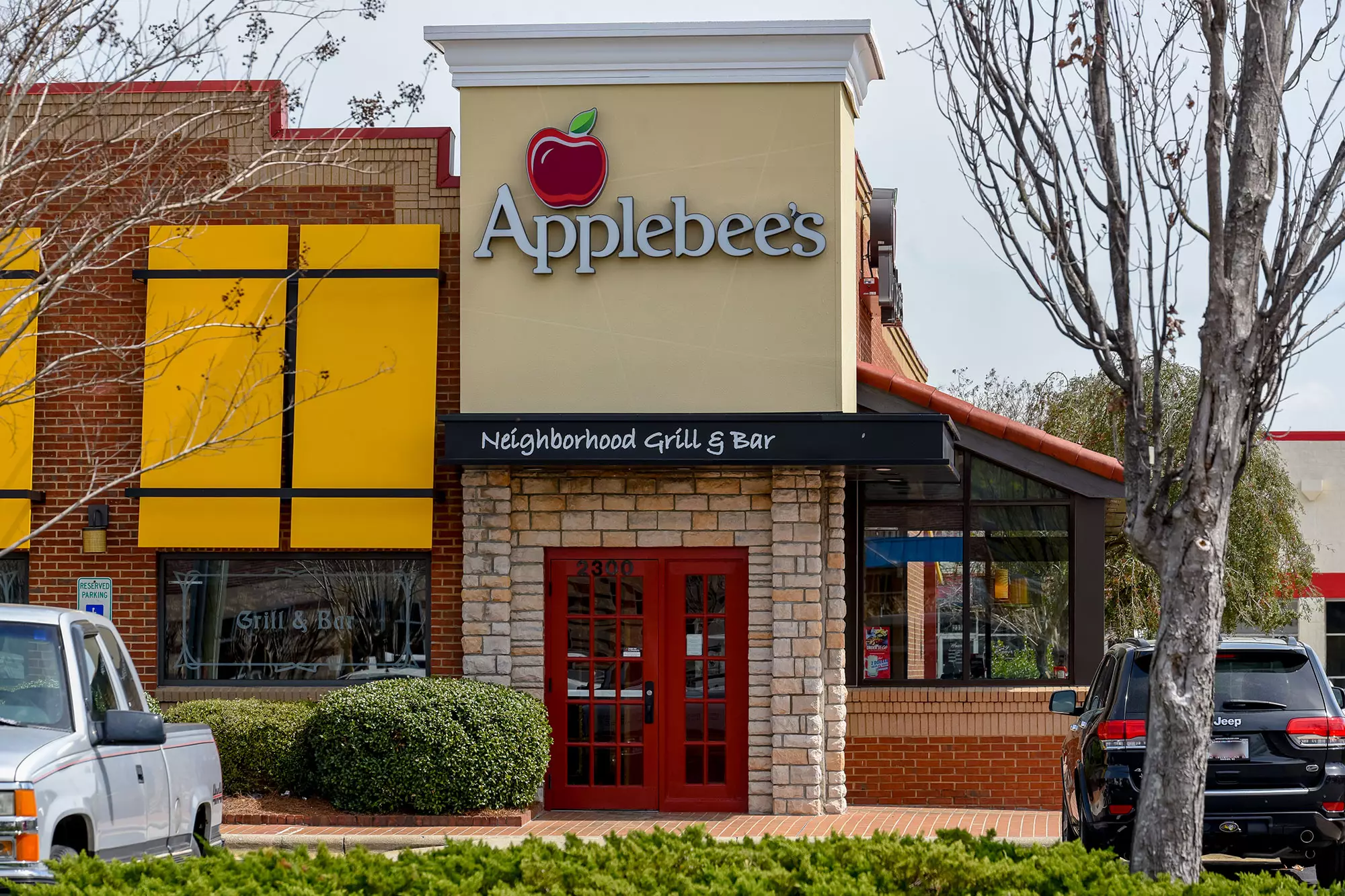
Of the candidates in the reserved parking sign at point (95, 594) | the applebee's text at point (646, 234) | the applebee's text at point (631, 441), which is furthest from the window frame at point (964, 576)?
the reserved parking sign at point (95, 594)

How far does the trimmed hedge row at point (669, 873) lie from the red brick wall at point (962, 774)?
8.71 metres

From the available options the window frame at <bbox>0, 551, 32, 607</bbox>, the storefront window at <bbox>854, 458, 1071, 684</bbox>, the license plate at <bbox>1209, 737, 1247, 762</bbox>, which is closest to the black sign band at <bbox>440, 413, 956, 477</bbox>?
the storefront window at <bbox>854, 458, 1071, 684</bbox>

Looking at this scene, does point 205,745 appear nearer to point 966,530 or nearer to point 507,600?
point 507,600

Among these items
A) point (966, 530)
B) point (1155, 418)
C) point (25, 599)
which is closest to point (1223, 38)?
point (1155, 418)

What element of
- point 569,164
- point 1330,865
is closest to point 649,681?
point 569,164

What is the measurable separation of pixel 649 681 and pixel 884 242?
702 cm

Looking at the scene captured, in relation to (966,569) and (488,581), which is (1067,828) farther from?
(488,581)

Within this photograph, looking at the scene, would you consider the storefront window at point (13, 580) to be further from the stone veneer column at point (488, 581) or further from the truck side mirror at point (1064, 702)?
the truck side mirror at point (1064, 702)

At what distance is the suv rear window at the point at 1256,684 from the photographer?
1060 cm

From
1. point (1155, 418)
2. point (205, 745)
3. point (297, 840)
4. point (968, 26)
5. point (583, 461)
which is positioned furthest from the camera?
point (583, 461)

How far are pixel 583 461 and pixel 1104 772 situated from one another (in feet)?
18.4

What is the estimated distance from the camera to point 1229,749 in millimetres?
10484

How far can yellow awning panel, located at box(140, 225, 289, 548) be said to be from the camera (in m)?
15.2

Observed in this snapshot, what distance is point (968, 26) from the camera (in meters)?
7.75
